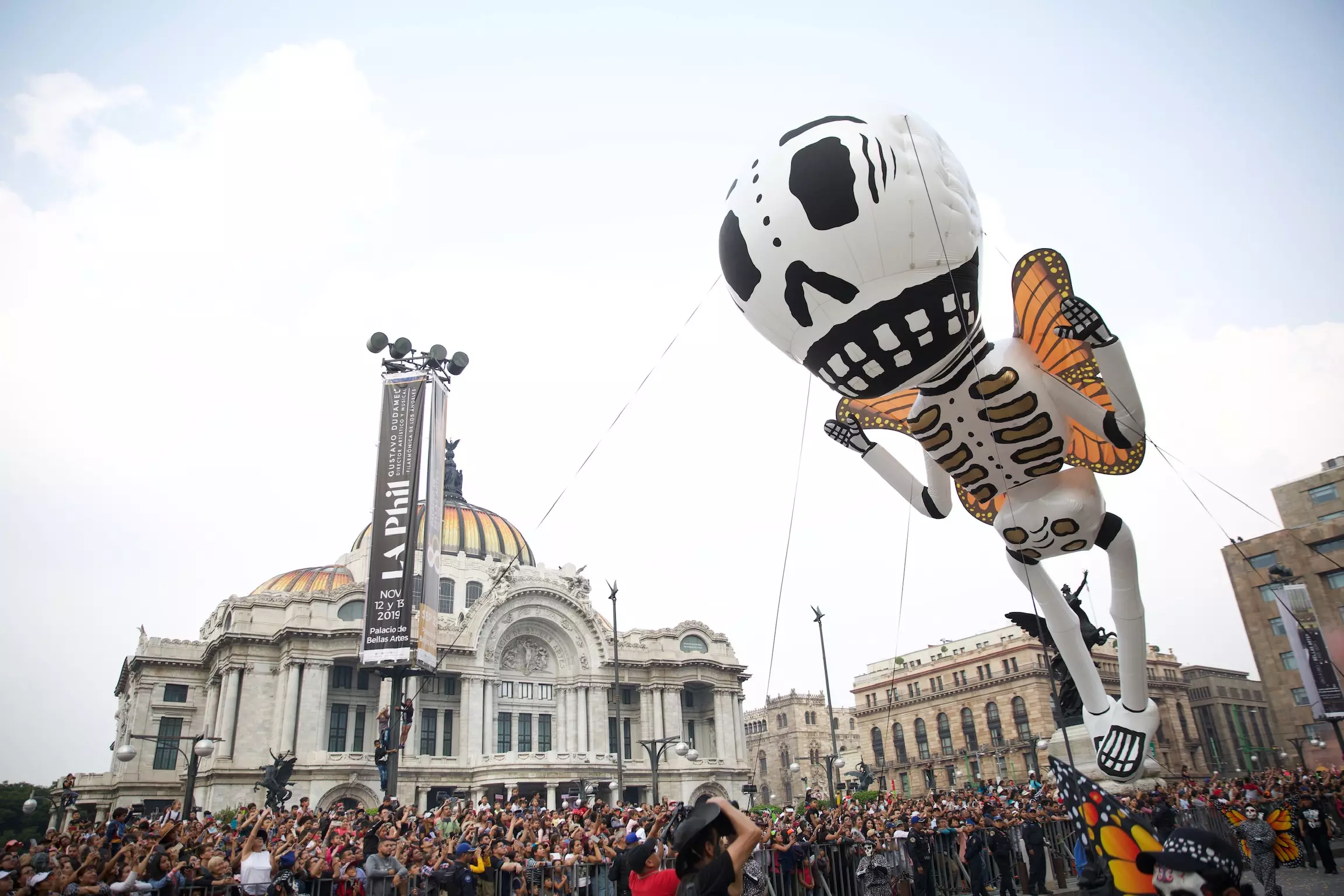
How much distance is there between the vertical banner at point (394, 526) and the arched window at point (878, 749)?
4941 centimetres

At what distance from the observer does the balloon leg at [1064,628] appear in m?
8.25

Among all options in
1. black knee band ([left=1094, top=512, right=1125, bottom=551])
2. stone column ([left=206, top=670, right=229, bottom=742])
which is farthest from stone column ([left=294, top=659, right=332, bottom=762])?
black knee band ([left=1094, top=512, right=1125, bottom=551])

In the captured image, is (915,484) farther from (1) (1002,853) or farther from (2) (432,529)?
(2) (432,529)

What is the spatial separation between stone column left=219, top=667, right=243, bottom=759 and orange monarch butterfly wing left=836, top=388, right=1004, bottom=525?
4421 centimetres

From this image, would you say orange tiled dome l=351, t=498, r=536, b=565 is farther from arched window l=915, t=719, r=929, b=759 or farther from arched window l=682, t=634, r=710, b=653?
arched window l=915, t=719, r=929, b=759

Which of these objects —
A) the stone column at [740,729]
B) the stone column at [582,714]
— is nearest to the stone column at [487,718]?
the stone column at [582,714]

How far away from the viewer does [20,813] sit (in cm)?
5900

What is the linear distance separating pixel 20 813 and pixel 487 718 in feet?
133

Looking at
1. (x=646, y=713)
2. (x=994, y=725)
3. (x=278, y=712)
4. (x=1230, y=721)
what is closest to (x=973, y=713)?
(x=994, y=725)

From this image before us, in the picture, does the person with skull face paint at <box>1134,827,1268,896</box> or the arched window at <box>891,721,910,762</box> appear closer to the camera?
the person with skull face paint at <box>1134,827,1268,896</box>

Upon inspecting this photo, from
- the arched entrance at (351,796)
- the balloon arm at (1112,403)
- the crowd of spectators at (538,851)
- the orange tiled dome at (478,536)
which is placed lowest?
the crowd of spectators at (538,851)

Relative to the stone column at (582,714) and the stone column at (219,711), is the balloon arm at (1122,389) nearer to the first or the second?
the stone column at (582,714)

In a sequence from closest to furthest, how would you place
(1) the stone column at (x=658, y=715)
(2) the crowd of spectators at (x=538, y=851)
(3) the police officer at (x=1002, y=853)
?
(2) the crowd of spectators at (x=538, y=851)
(3) the police officer at (x=1002, y=853)
(1) the stone column at (x=658, y=715)

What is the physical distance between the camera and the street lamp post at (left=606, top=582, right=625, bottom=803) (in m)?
34.5
